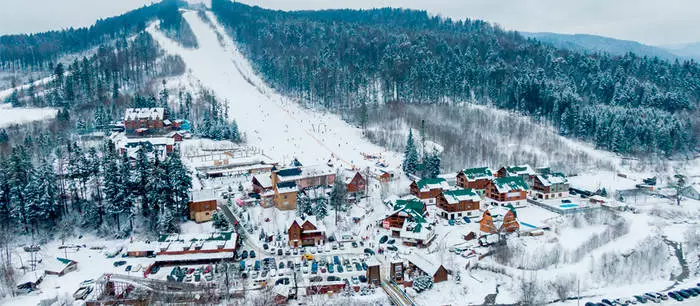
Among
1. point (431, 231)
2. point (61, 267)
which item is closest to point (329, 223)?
point (431, 231)

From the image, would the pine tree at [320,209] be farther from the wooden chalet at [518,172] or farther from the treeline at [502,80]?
the treeline at [502,80]

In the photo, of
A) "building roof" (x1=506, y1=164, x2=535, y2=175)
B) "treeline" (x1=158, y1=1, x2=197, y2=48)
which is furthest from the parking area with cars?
"treeline" (x1=158, y1=1, x2=197, y2=48)

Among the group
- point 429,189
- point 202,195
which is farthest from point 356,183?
point 202,195

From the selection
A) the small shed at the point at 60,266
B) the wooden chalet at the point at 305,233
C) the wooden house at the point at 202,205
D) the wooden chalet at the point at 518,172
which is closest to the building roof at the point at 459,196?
the wooden chalet at the point at 518,172

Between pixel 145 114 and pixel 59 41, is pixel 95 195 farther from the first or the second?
pixel 59 41

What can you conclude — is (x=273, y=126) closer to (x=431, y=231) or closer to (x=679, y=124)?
(x=431, y=231)

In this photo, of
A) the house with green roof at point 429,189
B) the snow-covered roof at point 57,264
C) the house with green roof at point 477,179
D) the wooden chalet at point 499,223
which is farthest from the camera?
the house with green roof at point 477,179

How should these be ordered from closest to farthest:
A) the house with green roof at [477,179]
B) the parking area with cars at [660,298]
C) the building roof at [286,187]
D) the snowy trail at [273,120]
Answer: the parking area with cars at [660,298] < the building roof at [286,187] < the house with green roof at [477,179] < the snowy trail at [273,120]
